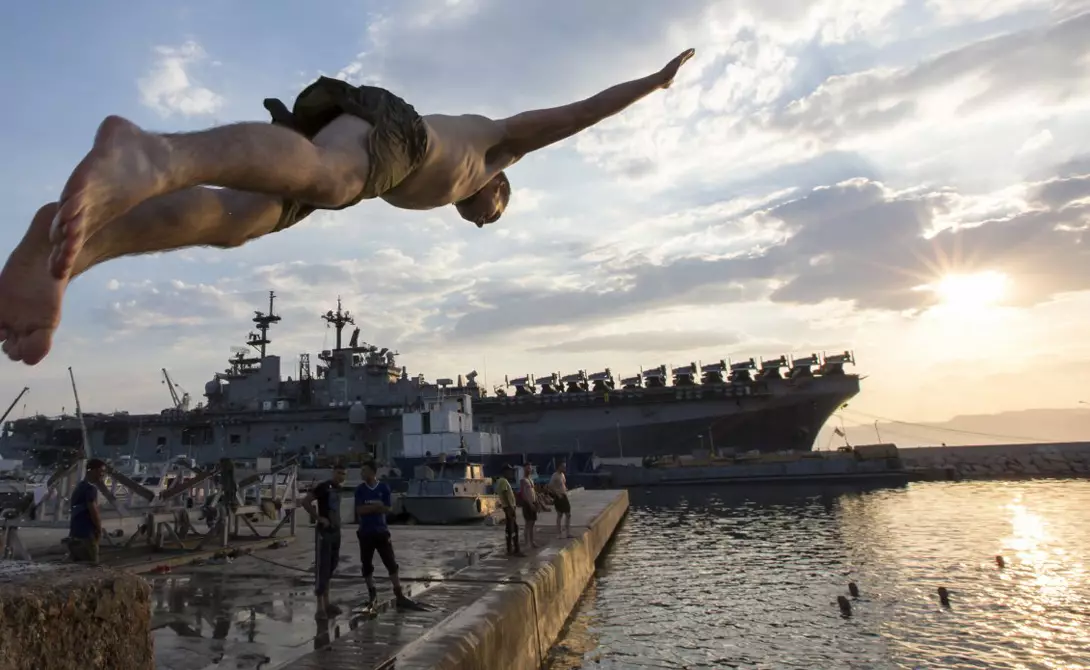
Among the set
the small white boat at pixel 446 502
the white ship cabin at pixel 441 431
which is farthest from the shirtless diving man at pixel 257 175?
the white ship cabin at pixel 441 431

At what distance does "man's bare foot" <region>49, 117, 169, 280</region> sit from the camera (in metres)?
1.11

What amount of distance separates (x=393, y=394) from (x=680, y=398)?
22.8 meters

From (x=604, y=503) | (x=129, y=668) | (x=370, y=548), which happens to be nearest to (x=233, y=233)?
(x=129, y=668)

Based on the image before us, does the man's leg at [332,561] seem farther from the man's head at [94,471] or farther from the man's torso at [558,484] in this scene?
the man's torso at [558,484]

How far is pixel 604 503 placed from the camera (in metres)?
22.3

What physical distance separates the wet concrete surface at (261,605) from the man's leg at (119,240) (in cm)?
467

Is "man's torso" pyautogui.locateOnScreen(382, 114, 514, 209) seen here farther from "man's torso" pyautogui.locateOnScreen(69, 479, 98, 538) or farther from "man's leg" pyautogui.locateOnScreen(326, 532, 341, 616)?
"man's torso" pyautogui.locateOnScreen(69, 479, 98, 538)

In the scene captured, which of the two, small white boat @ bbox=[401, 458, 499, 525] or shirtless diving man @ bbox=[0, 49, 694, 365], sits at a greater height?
shirtless diving man @ bbox=[0, 49, 694, 365]

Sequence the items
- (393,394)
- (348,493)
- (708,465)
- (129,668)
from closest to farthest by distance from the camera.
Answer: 1. (129,668)
2. (348,493)
3. (708,465)
4. (393,394)

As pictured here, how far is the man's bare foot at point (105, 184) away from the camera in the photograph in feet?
3.63

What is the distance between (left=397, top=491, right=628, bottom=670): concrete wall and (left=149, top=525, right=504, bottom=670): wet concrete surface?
0.48m

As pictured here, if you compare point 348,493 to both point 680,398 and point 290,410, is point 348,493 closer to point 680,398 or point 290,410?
point 290,410

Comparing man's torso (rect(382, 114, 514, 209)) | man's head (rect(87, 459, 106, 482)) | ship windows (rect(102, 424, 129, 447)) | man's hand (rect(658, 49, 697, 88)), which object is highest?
ship windows (rect(102, 424, 129, 447))

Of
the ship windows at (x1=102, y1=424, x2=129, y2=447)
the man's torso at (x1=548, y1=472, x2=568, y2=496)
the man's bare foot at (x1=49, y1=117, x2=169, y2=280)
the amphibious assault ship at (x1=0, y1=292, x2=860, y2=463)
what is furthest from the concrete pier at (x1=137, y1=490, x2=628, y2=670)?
the ship windows at (x1=102, y1=424, x2=129, y2=447)
